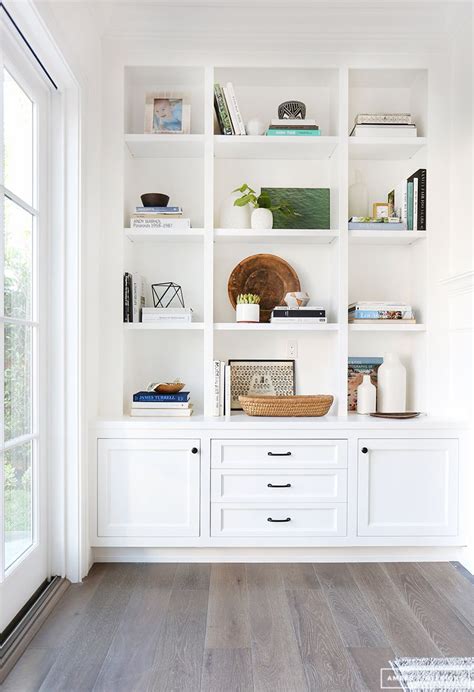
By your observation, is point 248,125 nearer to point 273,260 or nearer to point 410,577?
point 273,260

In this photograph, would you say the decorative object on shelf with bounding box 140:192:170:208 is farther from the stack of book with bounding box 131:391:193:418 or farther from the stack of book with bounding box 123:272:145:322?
the stack of book with bounding box 131:391:193:418

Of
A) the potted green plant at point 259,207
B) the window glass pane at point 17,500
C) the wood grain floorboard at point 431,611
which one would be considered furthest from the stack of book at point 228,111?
the wood grain floorboard at point 431,611

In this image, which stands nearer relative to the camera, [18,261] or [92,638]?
[92,638]

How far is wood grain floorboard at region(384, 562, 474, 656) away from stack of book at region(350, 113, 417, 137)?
218 cm

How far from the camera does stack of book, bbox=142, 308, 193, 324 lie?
9.08 ft

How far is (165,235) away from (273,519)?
59.7 inches

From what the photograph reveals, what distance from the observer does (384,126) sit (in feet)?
9.25

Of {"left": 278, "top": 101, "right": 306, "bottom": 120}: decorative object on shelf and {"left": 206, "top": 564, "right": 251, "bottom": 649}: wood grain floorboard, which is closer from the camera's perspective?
{"left": 206, "top": 564, "right": 251, "bottom": 649}: wood grain floorboard

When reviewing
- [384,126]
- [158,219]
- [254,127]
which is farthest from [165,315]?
[384,126]

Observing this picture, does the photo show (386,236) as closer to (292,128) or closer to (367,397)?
(292,128)

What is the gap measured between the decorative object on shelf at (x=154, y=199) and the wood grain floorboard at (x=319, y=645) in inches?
77.9

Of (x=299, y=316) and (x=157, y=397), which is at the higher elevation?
(x=299, y=316)

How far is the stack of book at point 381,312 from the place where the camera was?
2820 millimetres

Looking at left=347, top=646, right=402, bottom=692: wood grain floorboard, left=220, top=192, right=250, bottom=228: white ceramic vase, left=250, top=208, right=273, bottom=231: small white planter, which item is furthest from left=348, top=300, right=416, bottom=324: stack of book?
left=347, top=646, right=402, bottom=692: wood grain floorboard
